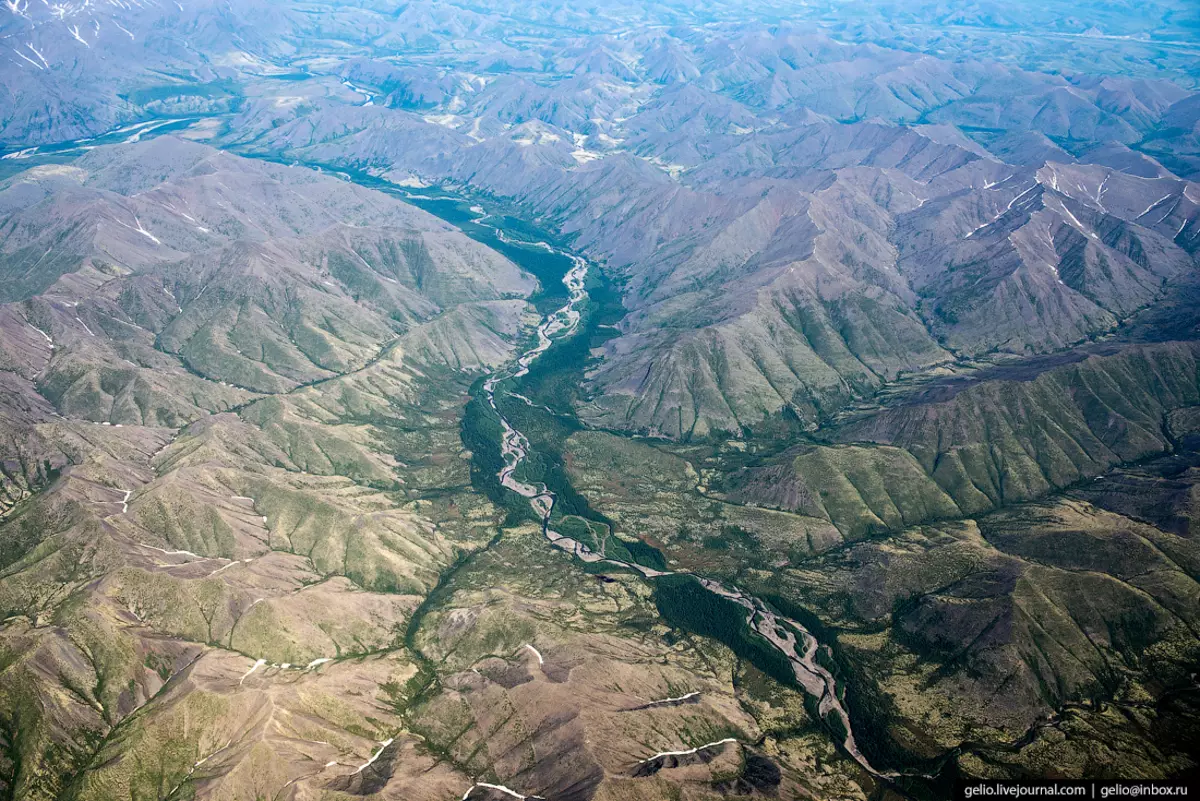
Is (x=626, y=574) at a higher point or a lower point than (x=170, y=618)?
lower

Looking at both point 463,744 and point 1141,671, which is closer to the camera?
point 463,744

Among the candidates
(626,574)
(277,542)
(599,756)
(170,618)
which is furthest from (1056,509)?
(170,618)

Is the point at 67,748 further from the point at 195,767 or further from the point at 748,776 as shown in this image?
the point at 748,776

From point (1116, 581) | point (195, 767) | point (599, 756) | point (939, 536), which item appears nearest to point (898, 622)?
point (939, 536)

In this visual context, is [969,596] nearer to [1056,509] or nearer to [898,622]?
[898,622]

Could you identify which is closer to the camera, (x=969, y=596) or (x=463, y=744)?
(x=463, y=744)

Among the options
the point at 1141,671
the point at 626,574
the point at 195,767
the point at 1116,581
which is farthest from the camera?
the point at 626,574

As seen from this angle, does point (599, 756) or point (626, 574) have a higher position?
point (599, 756)

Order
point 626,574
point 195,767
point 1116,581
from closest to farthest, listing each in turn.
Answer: point 195,767 < point 1116,581 < point 626,574
